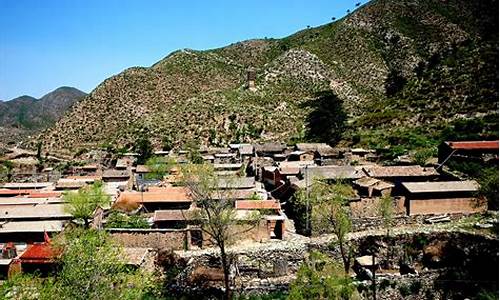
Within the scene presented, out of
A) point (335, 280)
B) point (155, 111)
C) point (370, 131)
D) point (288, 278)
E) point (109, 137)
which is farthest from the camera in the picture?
point (155, 111)

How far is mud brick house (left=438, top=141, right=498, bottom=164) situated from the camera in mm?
31081

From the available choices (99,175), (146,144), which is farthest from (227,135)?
(99,175)

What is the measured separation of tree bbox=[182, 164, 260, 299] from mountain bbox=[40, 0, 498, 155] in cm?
3159

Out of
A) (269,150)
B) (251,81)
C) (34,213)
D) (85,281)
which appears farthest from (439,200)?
(251,81)

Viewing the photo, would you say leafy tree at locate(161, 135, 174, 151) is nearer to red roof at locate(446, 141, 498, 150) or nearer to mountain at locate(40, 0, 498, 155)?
mountain at locate(40, 0, 498, 155)

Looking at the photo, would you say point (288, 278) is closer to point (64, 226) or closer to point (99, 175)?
point (64, 226)

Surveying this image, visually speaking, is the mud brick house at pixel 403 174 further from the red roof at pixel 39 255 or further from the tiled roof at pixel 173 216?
the red roof at pixel 39 255

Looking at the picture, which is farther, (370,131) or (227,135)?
(227,135)

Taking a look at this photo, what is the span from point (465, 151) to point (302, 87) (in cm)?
5786

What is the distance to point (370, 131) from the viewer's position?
58125mm

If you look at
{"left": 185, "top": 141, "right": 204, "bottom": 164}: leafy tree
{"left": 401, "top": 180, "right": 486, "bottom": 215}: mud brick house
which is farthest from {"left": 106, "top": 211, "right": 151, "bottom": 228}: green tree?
{"left": 185, "top": 141, "right": 204, "bottom": 164}: leafy tree

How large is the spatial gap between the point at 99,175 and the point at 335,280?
3451 centimetres

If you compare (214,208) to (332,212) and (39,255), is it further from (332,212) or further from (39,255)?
(39,255)

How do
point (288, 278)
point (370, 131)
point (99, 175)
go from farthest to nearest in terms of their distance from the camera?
1. point (370, 131)
2. point (99, 175)
3. point (288, 278)
